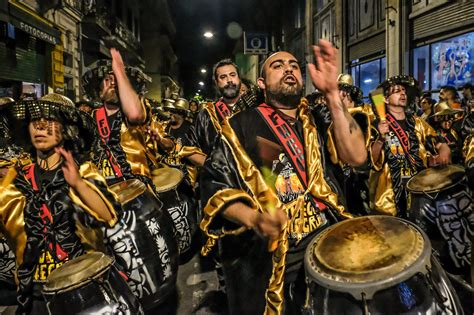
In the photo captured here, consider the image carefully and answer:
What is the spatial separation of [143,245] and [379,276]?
2.13 m

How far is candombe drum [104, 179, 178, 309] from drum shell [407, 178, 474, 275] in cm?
237

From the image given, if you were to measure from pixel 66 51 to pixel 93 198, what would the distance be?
50.4 feet

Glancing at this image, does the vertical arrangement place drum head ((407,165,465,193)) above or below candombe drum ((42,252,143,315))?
above

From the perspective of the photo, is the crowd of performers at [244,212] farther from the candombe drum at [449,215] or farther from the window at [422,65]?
the window at [422,65]

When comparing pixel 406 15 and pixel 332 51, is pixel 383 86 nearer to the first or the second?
pixel 332 51

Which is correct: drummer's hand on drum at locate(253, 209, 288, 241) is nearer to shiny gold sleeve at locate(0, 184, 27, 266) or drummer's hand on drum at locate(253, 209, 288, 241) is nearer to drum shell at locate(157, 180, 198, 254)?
shiny gold sleeve at locate(0, 184, 27, 266)

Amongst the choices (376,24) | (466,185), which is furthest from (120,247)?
(376,24)

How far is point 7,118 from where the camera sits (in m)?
2.85

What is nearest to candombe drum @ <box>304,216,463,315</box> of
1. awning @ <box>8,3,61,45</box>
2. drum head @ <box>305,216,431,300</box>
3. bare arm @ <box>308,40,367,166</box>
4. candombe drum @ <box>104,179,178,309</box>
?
drum head @ <box>305,216,431,300</box>

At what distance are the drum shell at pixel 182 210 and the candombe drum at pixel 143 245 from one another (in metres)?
1.00

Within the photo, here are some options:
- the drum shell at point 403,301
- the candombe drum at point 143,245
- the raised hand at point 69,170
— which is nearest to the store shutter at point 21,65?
the candombe drum at point 143,245

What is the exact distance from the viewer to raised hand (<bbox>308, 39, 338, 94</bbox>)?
2.31 metres

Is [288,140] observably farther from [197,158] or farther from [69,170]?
[197,158]

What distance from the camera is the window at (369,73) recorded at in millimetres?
14477
